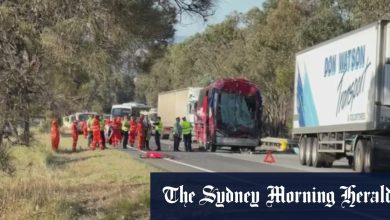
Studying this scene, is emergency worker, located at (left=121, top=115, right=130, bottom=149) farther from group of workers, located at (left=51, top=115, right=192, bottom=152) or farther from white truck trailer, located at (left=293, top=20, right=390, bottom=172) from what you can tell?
white truck trailer, located at (left=293, top=20, right=390, bottom=172)

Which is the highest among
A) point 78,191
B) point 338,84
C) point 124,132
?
point 338,84

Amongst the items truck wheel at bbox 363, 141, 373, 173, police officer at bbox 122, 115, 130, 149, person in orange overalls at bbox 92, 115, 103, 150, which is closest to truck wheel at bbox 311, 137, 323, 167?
truck wheel at bbox 363, 141, 373, 173

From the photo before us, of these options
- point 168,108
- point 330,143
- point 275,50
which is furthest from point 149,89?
point 330,143

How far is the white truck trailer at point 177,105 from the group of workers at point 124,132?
6088 mm

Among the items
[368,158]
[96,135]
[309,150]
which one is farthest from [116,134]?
[368,158]

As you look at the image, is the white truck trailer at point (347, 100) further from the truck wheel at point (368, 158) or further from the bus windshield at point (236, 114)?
the bus windshield at point (236, 114)

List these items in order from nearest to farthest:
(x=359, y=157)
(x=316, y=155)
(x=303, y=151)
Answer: (x=359, y=157) → (x=316, y=155) → (x=303, y=151)

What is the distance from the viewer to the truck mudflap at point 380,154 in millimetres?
19906

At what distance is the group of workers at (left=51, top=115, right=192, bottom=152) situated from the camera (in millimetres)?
32906

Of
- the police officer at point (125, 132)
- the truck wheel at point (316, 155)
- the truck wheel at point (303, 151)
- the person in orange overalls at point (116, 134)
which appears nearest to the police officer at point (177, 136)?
the police officer at point (125, 132)

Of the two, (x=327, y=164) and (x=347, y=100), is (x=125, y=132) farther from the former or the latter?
(x=347, y=100)

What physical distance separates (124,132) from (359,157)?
17.3m

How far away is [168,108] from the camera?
55656mm

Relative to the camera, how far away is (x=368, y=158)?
20250mm
